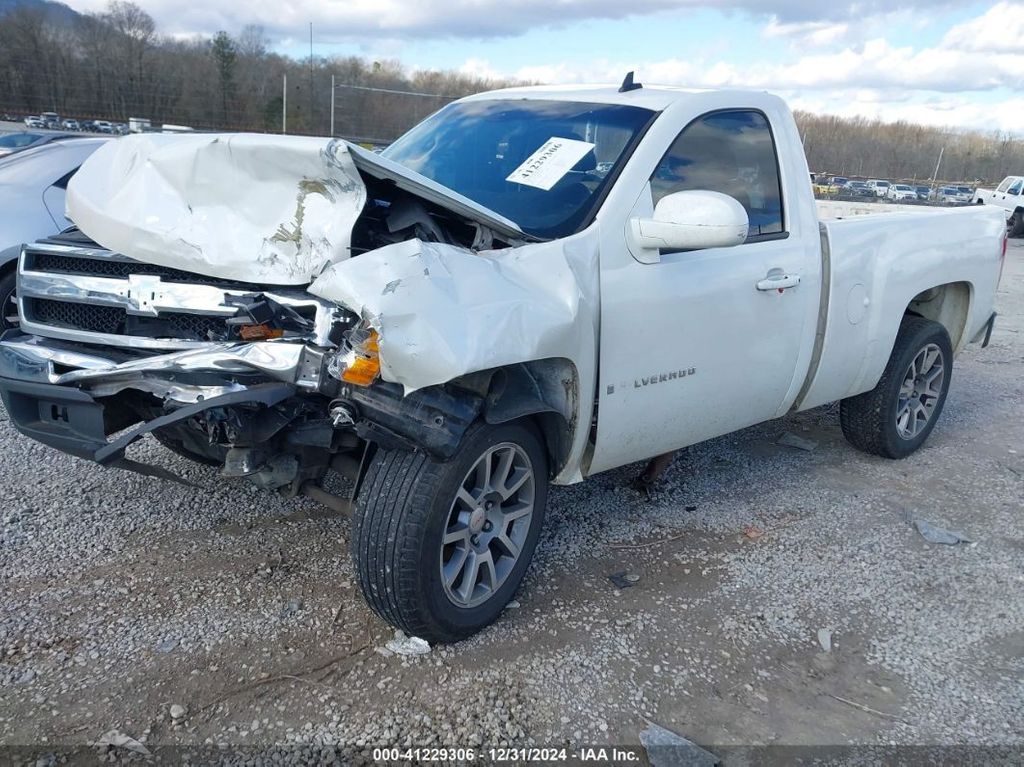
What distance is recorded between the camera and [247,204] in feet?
9.34

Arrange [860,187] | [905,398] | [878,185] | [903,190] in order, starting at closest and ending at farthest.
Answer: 1. [905,398]
2. [860,187]
3. [878,185]
4. [903,190]

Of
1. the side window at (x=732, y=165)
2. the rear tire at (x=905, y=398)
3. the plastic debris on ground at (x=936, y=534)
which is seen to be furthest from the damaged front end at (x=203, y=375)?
the rear tire at (x=905, y=398)

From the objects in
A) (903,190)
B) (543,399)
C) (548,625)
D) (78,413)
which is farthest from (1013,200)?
(78,413)

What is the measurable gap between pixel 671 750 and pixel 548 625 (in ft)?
2.43

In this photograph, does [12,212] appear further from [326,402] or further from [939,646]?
[939,646]

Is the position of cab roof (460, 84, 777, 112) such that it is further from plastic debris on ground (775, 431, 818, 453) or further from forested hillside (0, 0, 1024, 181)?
forested hillside (0, 0, 1024, 181)

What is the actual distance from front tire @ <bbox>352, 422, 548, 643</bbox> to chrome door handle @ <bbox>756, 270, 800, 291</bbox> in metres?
1.38

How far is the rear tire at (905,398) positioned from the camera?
195 inches

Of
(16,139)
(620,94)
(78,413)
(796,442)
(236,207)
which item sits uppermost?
(620,94)

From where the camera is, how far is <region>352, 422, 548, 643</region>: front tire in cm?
274

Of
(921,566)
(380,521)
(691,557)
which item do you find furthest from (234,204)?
(921,566)

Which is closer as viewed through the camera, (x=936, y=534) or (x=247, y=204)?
(x=247, y=204)

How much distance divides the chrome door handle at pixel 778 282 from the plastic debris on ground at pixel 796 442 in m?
1.76

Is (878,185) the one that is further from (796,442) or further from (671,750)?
(671,750)
